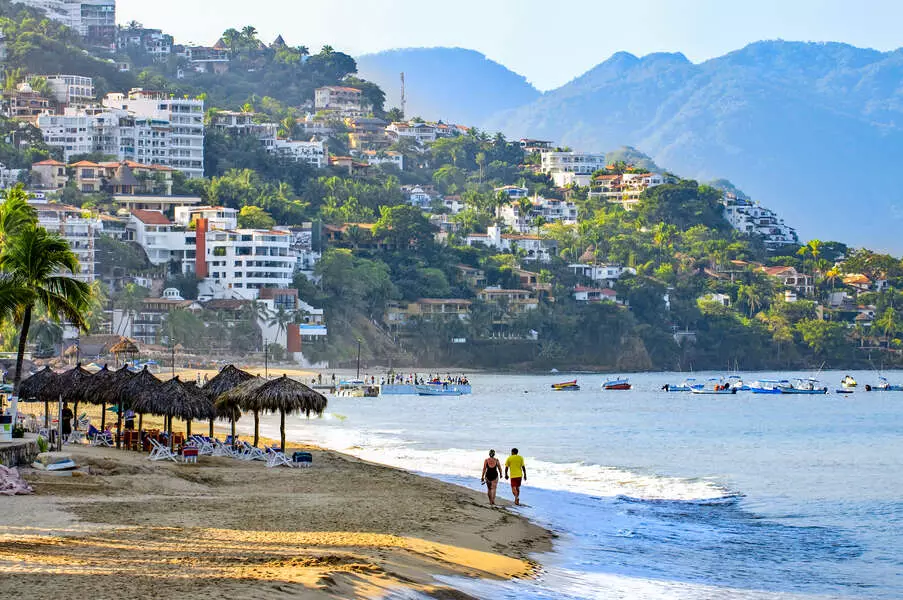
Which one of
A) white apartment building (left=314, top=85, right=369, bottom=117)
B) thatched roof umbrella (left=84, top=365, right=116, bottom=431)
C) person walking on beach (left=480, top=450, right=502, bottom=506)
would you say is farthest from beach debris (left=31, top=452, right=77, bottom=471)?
white apartment building (left=314, top=85, right=369, bottom=117)

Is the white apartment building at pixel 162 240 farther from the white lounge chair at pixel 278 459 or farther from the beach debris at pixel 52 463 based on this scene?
the beach debris at pixel 52 463

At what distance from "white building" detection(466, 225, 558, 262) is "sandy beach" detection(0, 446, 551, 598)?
116657mm

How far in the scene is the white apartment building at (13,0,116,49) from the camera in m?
185

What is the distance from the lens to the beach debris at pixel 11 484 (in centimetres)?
1845

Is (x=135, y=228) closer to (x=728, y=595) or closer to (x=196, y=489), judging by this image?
(x=196, y=489)

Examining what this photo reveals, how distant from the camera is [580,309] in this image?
132875 mm

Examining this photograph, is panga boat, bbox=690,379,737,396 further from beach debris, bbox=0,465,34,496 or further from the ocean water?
beach debris, bbox=0,465,34,496

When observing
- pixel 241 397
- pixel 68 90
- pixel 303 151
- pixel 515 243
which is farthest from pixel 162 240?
pixel 241 397

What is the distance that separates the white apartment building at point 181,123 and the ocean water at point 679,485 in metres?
68.7

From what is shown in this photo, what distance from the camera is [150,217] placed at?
370 feet

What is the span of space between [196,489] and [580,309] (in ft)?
367

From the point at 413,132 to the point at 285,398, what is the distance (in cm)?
16447

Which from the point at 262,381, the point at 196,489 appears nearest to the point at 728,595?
the point at 196,489

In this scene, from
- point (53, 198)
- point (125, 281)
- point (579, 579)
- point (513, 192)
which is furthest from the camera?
point (513, 192)
